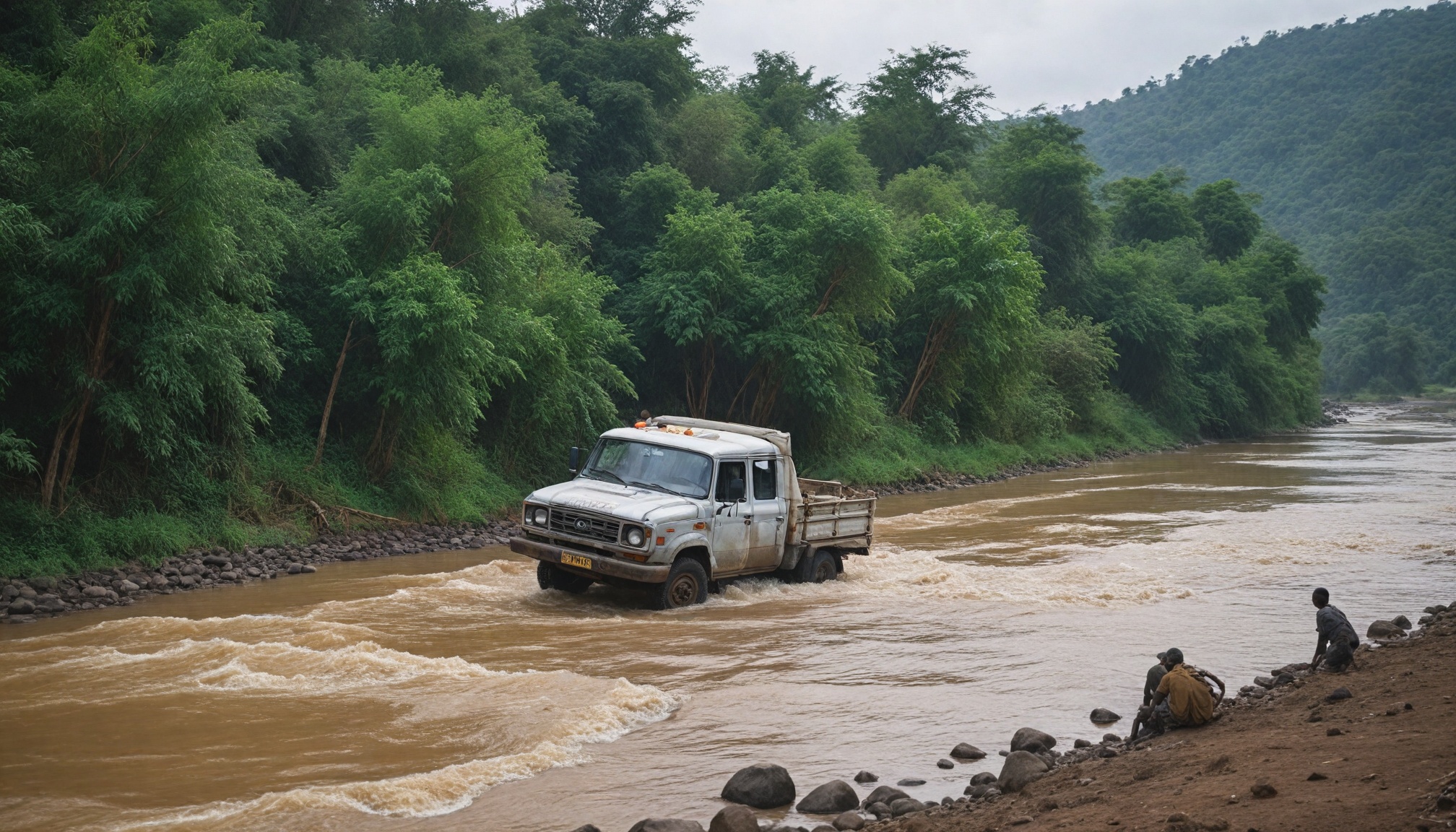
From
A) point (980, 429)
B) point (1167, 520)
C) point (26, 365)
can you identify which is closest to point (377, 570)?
point (26, 365)

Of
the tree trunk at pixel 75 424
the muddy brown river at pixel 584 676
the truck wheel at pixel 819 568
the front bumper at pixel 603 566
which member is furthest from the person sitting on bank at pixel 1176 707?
the tree trunk at pixel 75 424

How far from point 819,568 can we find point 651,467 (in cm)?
319

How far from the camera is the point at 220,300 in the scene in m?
15.9

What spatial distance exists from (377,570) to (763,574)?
5962 mm

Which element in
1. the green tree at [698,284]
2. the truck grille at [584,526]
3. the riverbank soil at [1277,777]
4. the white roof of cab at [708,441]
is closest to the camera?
the riverbank soil at [1277,777]

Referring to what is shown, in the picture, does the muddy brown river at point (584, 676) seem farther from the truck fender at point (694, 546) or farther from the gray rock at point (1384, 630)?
the gray rock at point (1384, 630)

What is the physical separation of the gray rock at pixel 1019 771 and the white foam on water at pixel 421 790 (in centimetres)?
298

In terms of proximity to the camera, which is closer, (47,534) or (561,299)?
(47,534)

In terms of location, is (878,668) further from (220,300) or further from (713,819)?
(220,300)

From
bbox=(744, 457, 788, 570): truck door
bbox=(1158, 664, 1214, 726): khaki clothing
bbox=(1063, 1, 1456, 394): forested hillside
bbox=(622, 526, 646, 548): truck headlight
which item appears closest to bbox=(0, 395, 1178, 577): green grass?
bbox=(622, 526, 646, 548): truck headlight

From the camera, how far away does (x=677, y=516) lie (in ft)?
42.3

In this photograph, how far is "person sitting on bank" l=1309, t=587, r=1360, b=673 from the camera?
1042 cm

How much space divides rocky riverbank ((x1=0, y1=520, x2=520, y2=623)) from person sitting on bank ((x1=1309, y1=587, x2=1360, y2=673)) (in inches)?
512

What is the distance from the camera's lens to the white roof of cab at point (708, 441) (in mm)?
13781
